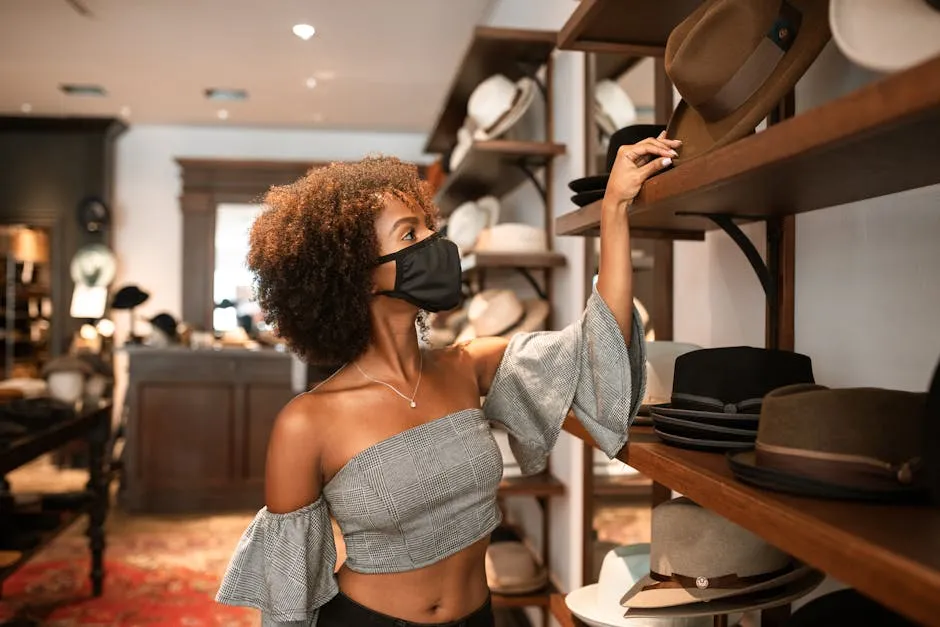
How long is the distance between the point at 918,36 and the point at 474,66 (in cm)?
251

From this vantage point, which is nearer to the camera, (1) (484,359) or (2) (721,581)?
(2) (721,581)

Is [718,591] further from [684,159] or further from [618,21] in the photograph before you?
[618,21]

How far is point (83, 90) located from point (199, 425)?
120 inches

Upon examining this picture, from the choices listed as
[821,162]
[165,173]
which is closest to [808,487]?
[821,162]

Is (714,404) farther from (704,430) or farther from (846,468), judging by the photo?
(846,468)

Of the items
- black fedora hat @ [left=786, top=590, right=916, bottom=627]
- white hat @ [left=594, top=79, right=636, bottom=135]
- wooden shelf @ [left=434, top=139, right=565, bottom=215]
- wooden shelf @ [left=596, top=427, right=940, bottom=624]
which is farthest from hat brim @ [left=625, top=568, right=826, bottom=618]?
wooden shelf @ [left=434, top=139, right=565, bottom=215]

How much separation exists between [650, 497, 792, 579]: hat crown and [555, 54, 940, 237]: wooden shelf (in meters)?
0.49

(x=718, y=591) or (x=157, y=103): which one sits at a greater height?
(x=157, y=103)

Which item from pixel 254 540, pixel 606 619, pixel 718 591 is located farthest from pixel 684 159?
pixel 254 540

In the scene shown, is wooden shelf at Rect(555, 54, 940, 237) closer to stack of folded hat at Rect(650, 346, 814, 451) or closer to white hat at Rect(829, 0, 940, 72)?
white hat at Rect(829, 0, 940, 72)

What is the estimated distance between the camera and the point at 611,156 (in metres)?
1.33

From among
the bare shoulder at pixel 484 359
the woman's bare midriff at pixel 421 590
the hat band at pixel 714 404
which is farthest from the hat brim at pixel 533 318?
the hat band at pixel 714 404

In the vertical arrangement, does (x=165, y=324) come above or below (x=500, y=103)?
below

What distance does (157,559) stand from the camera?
4.54 meters
